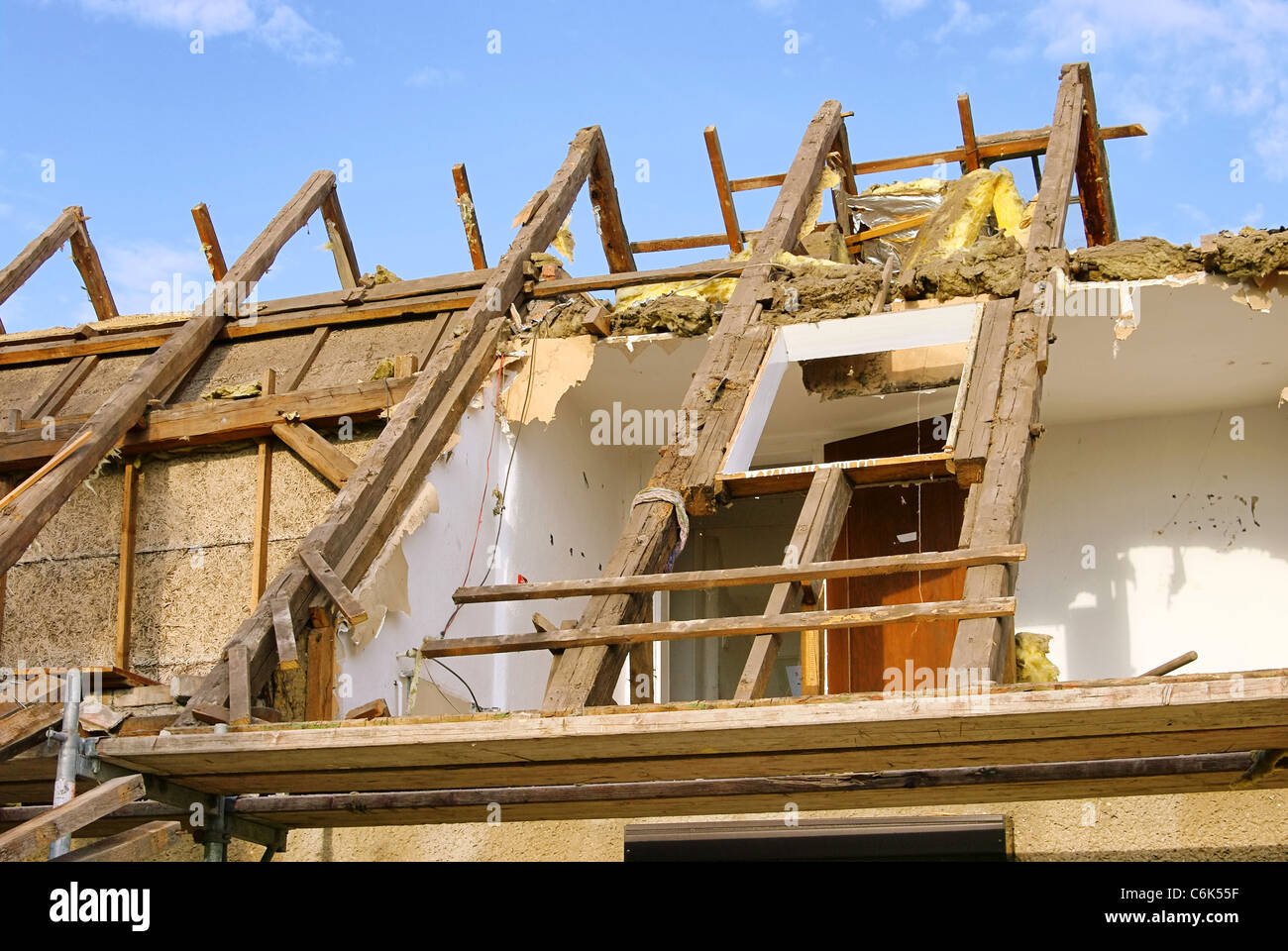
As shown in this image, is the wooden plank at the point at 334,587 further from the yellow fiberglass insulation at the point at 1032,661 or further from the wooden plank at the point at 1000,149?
the wooden plank at the point at 1000,149

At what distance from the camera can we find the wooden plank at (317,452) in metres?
8.64

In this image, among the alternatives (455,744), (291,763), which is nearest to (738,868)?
(455,744)

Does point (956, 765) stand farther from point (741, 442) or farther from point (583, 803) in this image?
point (741, 442)

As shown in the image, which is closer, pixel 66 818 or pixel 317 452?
pixel 66 818

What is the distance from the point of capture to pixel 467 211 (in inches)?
472

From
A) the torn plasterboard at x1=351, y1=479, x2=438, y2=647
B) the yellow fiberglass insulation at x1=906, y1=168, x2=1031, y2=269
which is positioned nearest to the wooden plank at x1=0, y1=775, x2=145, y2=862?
the torn plasterboard at x1=351, y1=479, x2=438, y2=647

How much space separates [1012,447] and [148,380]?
5.45 metres

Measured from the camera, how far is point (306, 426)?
29.6ft

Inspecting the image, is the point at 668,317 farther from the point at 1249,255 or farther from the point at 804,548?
the point at 1249,255

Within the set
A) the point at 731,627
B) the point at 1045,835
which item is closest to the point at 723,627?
the point at 731,627

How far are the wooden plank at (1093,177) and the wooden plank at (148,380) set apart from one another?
6.14 metres

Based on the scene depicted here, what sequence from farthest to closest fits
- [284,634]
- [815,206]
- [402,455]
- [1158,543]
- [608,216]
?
1. [608,216]
2. [815,206]
3. [1158,543]
4. [402,455]
5. [284,634]

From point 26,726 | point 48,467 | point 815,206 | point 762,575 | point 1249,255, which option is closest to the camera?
point 26,726

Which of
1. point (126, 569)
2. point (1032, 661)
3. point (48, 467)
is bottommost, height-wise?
point (1032, 661)
